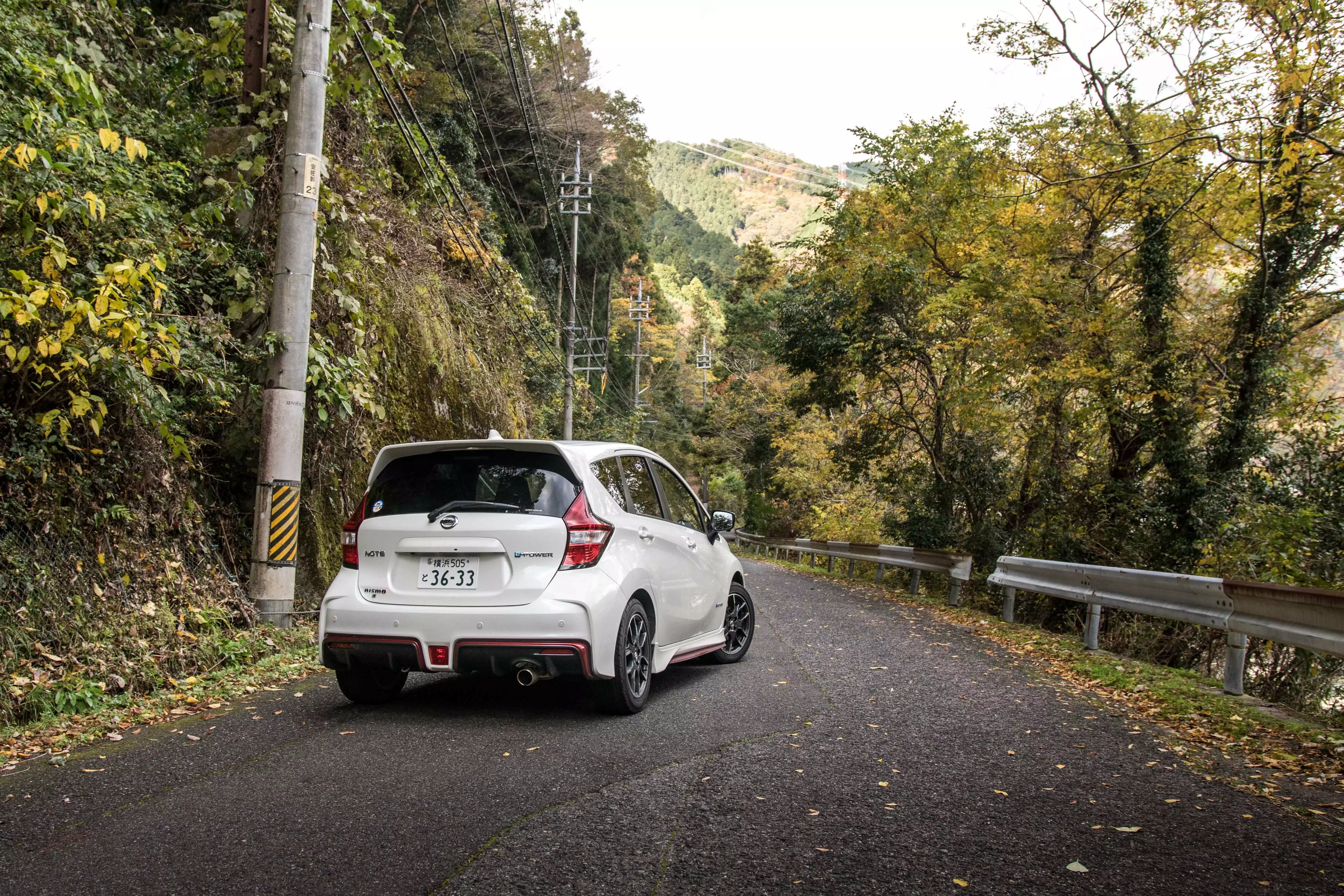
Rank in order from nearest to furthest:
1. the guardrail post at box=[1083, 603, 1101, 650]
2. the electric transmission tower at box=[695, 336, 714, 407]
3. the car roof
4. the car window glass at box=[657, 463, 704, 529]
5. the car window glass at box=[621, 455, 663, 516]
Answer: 1. the car roof
2. the car window glass at box=[621, 455, 663, 516]
3. the car window glass at box=[657, 463, 704, 529]
4. the guardrail post at box=[1083, 603, 1101, 650]
5. the electric transmission tower at box=[695, 336, 714, 407]

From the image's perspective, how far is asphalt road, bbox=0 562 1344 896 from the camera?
329 cm

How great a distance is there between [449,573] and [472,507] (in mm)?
413

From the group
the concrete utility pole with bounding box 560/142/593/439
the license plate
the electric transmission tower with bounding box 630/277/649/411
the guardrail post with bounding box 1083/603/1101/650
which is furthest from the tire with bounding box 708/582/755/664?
the electric transmission tower with bounding box 630/277/649/411

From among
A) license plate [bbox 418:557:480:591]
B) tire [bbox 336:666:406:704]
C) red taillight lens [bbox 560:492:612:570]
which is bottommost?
tire [bbox 336:666:406:704]

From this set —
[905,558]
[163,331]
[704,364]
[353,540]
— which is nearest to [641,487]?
[353,540]

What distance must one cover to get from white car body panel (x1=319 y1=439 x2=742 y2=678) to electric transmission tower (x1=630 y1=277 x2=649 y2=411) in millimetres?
54911

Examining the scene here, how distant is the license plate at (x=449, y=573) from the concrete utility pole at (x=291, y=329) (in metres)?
3.06

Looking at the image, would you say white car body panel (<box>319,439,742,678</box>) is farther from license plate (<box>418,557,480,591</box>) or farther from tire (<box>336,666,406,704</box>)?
tire (<box>336,666,406,704</box>)

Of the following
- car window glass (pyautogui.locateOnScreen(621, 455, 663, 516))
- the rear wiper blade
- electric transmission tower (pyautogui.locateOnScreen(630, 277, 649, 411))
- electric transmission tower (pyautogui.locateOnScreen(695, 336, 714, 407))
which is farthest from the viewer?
electric transmission tower (pyautogui.locateOnScreen(695, 336, 714, 407))

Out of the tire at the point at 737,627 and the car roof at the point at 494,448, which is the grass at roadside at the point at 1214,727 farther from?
the car roof at the point at 494,448

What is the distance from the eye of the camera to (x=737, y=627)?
8.18m

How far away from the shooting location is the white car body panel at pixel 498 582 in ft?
17.8

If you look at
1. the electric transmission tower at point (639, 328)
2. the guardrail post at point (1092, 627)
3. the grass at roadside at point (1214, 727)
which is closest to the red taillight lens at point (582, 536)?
the grass at roadside at point (1214, 727)

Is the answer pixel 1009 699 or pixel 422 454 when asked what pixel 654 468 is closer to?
pixel 422 454
